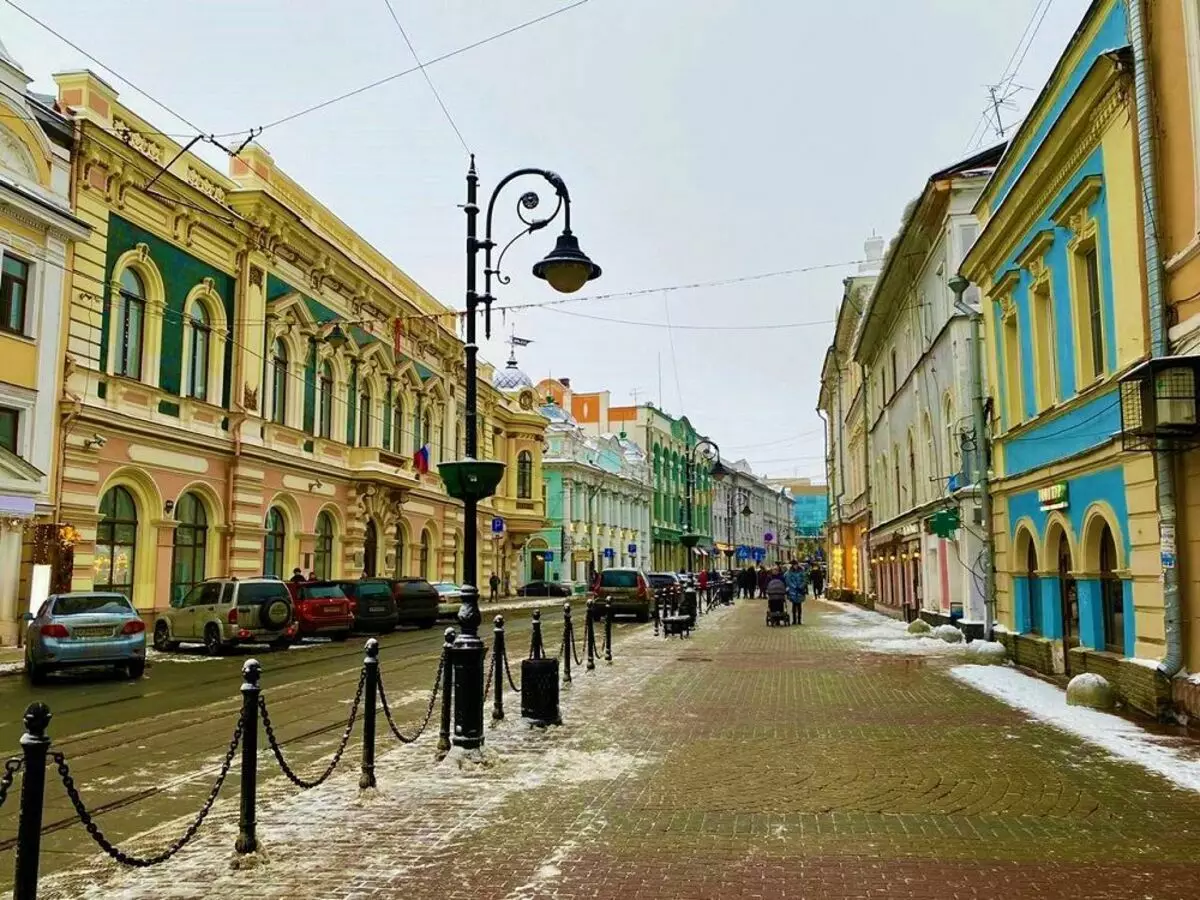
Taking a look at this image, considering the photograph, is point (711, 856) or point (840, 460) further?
point (840, 460)

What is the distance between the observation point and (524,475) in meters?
53.8

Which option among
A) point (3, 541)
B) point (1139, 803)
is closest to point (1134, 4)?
point (1139, 803)

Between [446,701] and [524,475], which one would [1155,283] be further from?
[524,475]

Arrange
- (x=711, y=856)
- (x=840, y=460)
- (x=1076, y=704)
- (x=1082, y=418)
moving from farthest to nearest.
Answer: (x=840, y=460), (x=1082, y=418), (x=1076, y=704), (x=711, y=856)

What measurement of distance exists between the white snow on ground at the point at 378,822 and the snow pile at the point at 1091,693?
523 centimetres

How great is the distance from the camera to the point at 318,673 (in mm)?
16719

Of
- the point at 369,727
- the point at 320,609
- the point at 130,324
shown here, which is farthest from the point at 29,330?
the point at 369,727

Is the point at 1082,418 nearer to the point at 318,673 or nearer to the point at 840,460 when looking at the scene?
the point at 318,673

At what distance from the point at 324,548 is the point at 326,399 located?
193 inches

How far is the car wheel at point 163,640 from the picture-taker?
70.9ft

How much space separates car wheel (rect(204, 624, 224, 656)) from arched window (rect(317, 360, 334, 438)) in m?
13.0

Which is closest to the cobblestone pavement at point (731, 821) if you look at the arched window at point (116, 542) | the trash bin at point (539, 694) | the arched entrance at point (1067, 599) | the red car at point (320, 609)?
the trash bin at point (539, 694)

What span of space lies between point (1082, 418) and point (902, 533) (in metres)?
17.9

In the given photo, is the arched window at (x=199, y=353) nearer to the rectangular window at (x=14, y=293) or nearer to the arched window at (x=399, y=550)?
the rectangular window at (x=14, y=293)
